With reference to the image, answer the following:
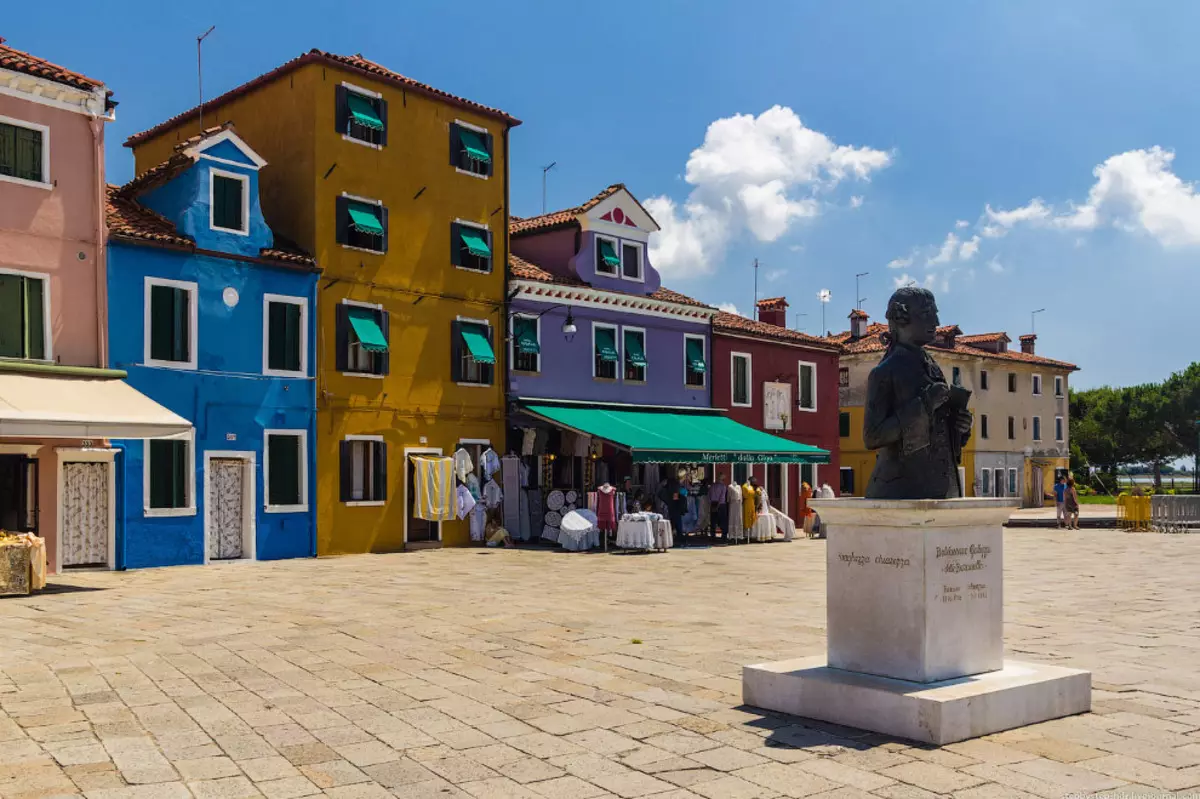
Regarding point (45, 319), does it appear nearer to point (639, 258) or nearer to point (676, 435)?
point (676, 435)

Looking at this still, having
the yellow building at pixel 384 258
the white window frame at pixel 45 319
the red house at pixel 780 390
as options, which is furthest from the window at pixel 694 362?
the white window frame at pixel 45 319

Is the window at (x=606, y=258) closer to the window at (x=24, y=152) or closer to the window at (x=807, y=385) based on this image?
the window at (x=807, y=385)

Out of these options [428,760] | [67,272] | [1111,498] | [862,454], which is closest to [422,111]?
[67,272]

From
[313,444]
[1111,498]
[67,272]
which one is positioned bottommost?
[1111,498]

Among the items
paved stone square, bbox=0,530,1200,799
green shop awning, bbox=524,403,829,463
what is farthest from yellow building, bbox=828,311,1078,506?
paved stone square, bbox=0,530,1200,799

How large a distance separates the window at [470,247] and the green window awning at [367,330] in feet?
9.34

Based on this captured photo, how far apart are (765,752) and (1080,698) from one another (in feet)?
7.94

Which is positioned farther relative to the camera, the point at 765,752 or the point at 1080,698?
the point at 1080,698

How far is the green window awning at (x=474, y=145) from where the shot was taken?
2539cm

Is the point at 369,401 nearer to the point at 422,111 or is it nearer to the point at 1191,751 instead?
the point at 422,111

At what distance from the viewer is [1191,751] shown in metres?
6.12

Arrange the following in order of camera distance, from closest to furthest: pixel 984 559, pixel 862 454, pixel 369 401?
pixel 984 559, pixel 369 401, pixel 862 454

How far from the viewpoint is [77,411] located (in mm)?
16000

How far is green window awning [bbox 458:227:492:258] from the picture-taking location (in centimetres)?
2503
